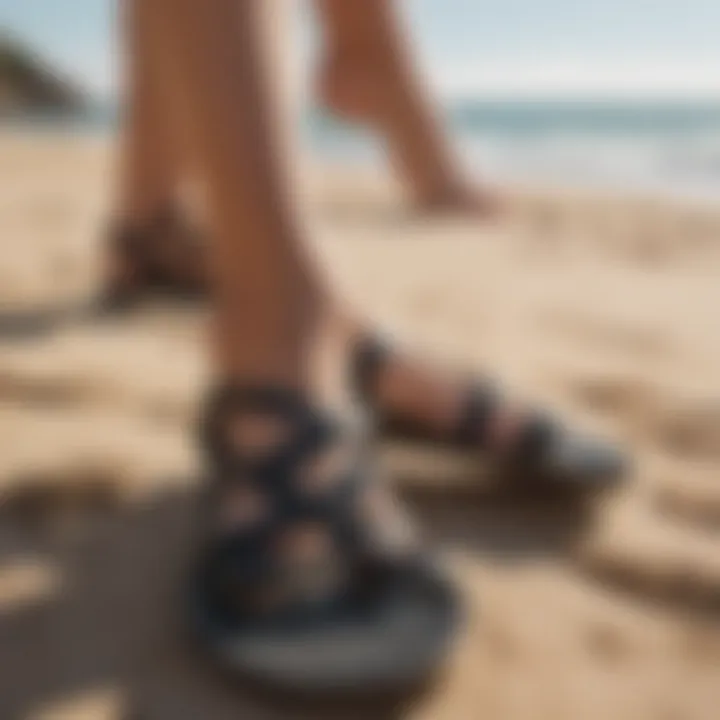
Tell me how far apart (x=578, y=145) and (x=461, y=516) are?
700cm

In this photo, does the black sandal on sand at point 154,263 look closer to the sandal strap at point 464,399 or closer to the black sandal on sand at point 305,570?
the sandal strap at point 464,399

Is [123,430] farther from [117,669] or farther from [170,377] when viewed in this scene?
[117,669]

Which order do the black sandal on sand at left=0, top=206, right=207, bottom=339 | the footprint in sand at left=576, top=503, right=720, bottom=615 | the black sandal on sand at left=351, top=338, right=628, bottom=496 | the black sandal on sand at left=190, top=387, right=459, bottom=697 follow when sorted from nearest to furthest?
the black sandal on sand at left=190, top=387, right=459, bottom=697 < the footprint in sand at left=576, top=503, right=720, bottom=615 < the black sandal on sand at left=351, top=338, right=628, bottom=496 < the black sandal on sand at left=0, top=206, right=207, bottom=339

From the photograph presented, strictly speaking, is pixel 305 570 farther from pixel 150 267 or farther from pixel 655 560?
pixel 150 267

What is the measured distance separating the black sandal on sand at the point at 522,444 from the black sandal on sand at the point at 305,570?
0.17 m

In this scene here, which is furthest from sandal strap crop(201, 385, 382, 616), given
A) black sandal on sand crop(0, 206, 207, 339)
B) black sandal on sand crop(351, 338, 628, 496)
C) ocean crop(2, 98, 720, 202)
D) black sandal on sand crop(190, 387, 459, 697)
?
ocean crop(2, 98, 720, 202)

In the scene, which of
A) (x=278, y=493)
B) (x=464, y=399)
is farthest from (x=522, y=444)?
(x=278, y=493)

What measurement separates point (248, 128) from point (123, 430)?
0.37 metres

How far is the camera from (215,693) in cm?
69

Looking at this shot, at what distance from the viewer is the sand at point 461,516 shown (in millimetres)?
707

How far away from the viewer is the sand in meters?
0.71

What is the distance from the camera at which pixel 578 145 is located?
7.66 metres

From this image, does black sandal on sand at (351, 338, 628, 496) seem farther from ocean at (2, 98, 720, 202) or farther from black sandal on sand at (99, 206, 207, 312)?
ocean at (2, 98, 720, 202)

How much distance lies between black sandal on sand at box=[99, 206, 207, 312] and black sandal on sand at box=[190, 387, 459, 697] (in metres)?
0.74
